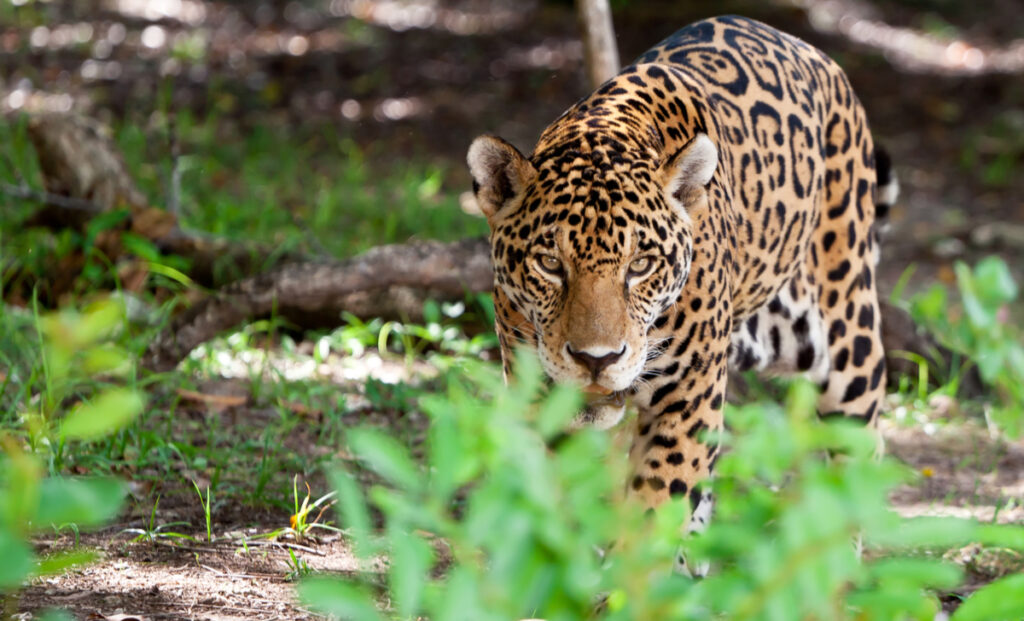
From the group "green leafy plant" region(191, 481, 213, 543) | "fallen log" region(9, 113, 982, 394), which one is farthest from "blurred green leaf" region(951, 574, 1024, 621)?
"fallen log" region(9, 113, 982, 394)

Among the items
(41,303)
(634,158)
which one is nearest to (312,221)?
(41,303)

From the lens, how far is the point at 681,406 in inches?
150

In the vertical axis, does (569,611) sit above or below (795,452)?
below

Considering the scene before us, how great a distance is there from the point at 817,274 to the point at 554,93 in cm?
811

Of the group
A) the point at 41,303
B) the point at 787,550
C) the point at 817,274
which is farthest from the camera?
the point at 41,303

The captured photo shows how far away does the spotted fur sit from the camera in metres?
3.46

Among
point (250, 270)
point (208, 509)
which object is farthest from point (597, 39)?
Answer: point (208, 509)

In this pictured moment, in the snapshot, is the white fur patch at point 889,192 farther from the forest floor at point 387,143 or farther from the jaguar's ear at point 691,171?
the jaguar's ear at point 691,171

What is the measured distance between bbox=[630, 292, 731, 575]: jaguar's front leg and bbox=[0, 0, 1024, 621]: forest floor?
1.12 m

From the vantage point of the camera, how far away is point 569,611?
1719 millimetres

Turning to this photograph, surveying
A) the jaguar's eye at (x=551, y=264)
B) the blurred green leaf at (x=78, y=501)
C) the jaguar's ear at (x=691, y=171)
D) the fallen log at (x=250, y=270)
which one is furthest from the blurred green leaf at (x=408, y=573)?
the fallen log at (x=250, y=270)

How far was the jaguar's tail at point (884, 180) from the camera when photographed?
537 cm

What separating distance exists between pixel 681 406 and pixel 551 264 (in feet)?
2.33

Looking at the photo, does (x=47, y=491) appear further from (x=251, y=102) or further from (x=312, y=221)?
(x=251, y=102)
